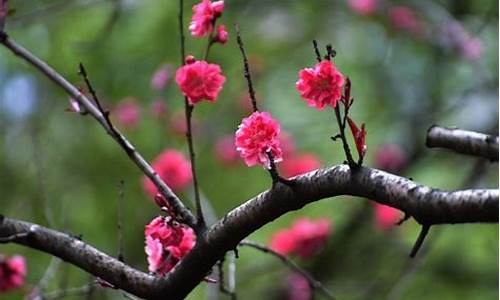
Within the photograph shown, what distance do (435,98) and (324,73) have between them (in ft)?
9.53

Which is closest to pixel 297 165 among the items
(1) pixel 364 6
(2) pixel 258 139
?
(1) pixel 364 6

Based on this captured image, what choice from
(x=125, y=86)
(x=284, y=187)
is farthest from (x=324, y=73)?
(x=125, y=86)

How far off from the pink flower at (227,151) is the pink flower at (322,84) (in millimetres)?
2335

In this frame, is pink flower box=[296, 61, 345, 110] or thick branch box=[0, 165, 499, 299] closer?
thick branch box=[0, 165, 499, 299]

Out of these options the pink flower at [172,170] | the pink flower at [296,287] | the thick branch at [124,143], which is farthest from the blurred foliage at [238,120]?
the thick branch at [124,143]

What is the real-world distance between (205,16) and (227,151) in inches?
86.9

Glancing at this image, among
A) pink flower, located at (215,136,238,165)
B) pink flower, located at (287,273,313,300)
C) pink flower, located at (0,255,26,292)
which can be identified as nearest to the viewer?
pink flower, located at (0,255,26,292)

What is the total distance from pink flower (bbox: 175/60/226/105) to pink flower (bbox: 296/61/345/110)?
0.23 metres

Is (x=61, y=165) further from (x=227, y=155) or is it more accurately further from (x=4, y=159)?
(x=227, y=155)

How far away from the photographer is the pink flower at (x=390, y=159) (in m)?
3.93

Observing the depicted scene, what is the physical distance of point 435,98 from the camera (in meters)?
4.21

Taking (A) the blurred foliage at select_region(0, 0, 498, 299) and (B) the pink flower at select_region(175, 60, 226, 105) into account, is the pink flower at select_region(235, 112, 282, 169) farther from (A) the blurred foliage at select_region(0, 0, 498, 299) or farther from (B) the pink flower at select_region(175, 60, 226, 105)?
(A) the blurred foliage at select_region(0, 0, 498, 299)

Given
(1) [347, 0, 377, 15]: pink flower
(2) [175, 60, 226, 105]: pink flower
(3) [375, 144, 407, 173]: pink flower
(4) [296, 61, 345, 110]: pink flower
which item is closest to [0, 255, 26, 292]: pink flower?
(2) [175, 60, 226, 105]: pink flower

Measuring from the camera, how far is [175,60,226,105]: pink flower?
1.59m
